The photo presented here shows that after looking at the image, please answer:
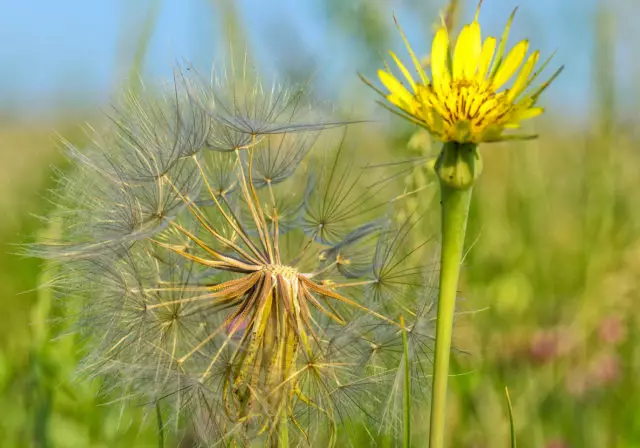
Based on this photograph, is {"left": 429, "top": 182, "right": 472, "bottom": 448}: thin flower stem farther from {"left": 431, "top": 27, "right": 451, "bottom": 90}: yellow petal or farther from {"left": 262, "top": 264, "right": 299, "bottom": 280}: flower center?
{"left": 262, "top": 264, "right": 299, "bottom": 280}: flower center

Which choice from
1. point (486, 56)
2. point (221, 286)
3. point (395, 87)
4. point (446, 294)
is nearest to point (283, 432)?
point (221, 286)

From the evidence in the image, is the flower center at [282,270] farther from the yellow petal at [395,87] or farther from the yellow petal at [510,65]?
the yellow petal at [510,65]

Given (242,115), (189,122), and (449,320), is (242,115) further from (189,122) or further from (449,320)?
(449,320)

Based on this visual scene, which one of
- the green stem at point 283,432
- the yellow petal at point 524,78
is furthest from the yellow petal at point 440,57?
the green stem at point 283,432

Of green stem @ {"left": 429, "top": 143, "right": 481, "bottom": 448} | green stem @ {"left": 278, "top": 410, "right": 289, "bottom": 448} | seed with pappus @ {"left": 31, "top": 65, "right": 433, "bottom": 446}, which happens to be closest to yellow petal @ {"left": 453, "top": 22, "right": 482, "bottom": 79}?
green stem @ {"left": 429, "top": 143, "right": 481, "bottom": 448}

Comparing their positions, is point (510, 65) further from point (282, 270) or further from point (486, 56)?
point (282, 270)
